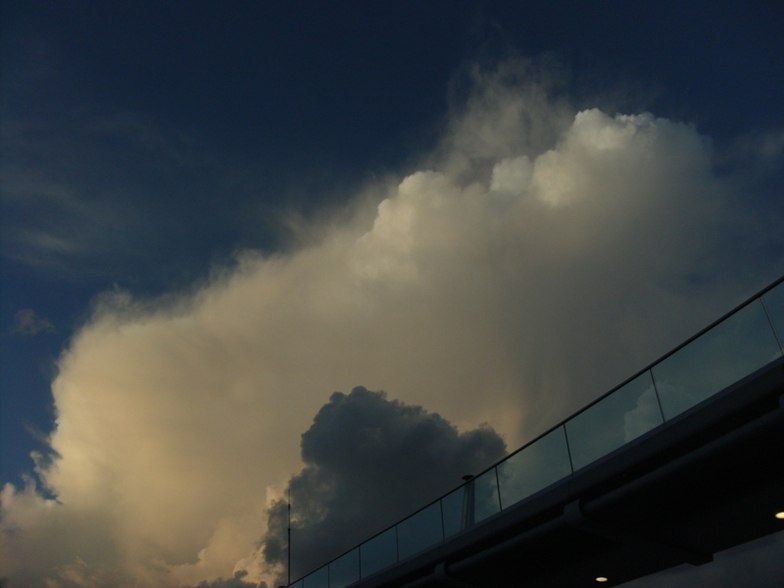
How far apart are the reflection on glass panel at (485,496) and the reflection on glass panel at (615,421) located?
301 centimetres

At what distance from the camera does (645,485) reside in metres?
13.6

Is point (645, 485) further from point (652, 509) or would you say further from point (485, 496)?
point (485, 496)

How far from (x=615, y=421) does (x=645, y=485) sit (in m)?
1.82

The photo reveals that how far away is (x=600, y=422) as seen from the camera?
50.9 feet

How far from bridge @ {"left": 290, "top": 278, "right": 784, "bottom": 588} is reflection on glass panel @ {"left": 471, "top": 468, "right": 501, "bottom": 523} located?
0.05 metres

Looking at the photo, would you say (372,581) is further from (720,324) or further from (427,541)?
(720,324)

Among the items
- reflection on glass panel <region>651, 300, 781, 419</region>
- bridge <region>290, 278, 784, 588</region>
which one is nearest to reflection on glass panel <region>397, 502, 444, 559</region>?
bridge <region>290, 278, 784, 588</region>

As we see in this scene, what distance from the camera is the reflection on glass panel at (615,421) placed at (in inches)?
564

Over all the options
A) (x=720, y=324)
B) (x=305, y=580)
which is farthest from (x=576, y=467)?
(x=305, y=580)

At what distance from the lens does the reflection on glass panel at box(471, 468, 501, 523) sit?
1809 centimetres

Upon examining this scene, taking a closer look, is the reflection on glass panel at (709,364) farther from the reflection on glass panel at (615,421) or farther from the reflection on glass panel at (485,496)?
the reflection on glass panel at (485,496)

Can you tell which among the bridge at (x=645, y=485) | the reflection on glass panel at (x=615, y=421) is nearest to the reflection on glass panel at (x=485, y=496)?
the bridge at (x=645, y=485)

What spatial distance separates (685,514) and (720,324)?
184 inches

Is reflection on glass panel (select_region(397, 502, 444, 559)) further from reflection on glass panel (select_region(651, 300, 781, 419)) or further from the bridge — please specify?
reflection on glass panel (select_region(651, 300, 781, 419))
